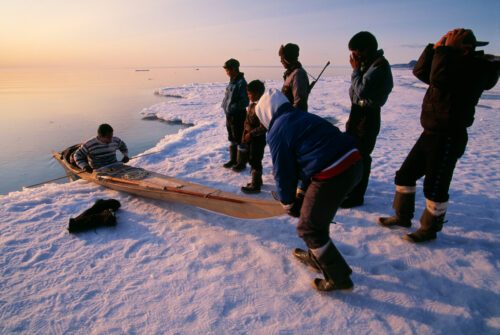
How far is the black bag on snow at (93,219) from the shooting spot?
11.7 ft

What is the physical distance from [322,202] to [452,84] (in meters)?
1.65

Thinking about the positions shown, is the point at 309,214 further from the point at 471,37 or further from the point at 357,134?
the point at 471,37

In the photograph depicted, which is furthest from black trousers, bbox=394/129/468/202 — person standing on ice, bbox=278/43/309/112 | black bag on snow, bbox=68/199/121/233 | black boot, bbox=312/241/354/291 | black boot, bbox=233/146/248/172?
black bag on snow, bbox=68/199/121/233

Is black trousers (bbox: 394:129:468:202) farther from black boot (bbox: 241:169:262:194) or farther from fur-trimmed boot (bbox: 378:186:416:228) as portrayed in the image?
black boot (bbox: 241:169:262:194)

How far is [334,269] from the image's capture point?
2375 millimetres

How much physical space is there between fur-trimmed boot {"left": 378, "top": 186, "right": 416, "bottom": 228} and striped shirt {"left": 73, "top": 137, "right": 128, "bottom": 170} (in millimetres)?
4545

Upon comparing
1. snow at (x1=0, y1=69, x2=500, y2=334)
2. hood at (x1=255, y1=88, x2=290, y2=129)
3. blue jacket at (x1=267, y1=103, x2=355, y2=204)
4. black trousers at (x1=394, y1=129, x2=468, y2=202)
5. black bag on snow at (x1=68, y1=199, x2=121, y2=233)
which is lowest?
snow at (x1=0, y1=69, x2=500, y2=334)

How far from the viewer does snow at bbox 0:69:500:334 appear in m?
2.32

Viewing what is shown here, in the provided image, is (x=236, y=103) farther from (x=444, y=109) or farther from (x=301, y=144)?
(x=444, y=109)

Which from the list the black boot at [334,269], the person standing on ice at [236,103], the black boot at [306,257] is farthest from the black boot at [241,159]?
the black boot at [334,269]

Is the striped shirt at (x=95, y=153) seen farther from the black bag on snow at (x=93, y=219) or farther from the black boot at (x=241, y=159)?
the black boot at (x=241, y=159)

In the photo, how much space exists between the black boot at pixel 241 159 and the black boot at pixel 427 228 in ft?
9.72

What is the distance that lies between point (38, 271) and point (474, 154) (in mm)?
7920

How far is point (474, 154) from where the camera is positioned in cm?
622
